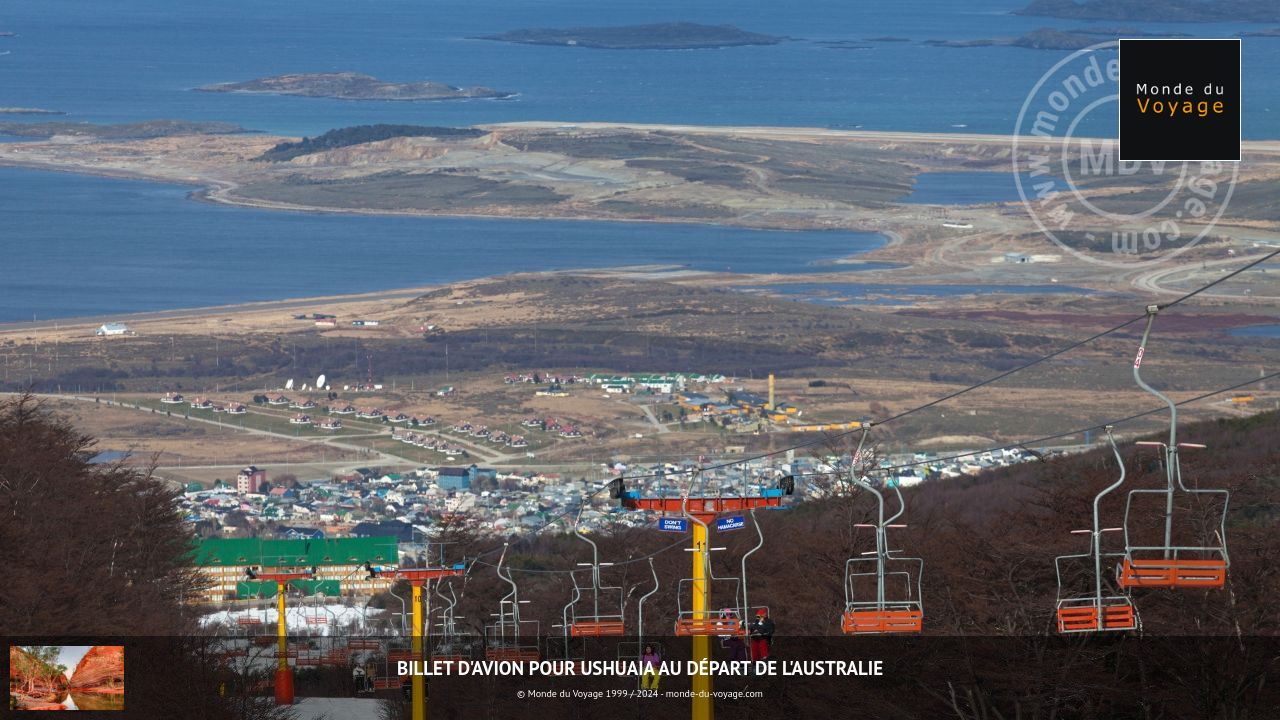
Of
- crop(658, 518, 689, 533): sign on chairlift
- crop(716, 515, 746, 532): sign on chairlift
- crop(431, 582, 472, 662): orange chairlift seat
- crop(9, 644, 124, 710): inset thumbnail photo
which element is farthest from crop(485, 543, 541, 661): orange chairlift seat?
crop(658, 518, 689, 533): sign on chairlift

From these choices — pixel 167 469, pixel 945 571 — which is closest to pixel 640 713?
pixel 945 571

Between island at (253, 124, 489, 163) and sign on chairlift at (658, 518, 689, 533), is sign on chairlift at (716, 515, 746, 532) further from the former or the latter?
island at (253, 124, 489, 163)

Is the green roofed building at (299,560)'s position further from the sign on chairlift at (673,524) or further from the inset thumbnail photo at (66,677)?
the sign on chairlift at (673,524)

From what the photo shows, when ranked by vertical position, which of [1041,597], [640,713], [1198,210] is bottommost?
[640,713]

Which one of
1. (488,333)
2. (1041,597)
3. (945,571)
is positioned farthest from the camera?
(488,333)

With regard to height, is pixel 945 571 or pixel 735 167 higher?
pixel 735 167

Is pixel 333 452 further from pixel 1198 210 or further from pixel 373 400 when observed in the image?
pixel 1198 210
